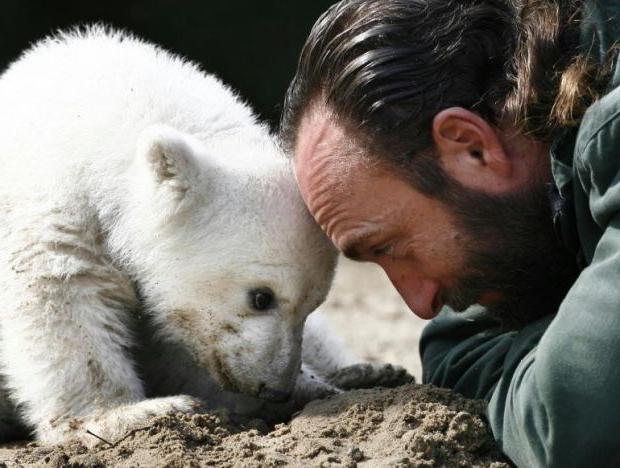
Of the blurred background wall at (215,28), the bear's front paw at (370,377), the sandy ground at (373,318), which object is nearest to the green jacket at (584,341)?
the bear's front paw at (370,377)

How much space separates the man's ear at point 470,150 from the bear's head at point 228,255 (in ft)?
2.58

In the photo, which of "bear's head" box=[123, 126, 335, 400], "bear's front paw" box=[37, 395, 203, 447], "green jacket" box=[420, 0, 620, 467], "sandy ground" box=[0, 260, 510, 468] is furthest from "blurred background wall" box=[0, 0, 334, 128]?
"green jacket" box=[420, 0, 620, 467]

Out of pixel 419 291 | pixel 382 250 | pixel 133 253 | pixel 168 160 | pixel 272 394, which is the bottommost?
pixel 272 394

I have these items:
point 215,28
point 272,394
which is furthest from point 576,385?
point 215,28

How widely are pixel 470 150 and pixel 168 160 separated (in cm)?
117

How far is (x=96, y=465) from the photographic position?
3311 mm

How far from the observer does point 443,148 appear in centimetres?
344

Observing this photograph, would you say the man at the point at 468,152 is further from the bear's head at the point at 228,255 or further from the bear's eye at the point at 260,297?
the bear's eye at the point at 260,297

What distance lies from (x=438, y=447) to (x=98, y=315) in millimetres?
1512

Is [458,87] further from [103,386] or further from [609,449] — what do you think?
[103,386]

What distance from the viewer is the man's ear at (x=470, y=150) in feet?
11.1

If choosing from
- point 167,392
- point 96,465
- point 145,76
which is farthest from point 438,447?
point 145,76

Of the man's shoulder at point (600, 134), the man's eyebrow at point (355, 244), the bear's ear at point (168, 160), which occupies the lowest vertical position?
the man's eyebrow at point (355, 244)

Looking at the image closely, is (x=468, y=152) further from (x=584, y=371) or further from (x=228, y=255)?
(x=228, y=255)
